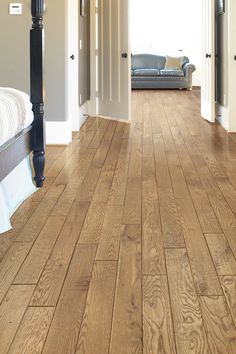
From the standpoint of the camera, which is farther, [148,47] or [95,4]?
[148,47]

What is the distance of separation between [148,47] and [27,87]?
898 centimetres

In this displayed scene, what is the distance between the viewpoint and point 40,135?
3814mm

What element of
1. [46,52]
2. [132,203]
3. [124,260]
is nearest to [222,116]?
[46,52]

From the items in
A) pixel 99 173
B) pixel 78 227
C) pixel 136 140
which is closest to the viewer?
pixel 78 227

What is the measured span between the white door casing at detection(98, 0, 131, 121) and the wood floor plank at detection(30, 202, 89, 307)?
4.62 meters

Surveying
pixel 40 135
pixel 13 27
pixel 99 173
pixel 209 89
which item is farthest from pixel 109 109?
pixel 40 135

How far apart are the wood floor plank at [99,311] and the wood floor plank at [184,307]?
22cm

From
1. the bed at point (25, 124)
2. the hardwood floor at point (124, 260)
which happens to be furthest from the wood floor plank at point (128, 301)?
the bed at point (25, 124)

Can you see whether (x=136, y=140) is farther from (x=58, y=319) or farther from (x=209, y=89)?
(x=58, y=319)

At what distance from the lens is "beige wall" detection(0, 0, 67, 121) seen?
549 cm

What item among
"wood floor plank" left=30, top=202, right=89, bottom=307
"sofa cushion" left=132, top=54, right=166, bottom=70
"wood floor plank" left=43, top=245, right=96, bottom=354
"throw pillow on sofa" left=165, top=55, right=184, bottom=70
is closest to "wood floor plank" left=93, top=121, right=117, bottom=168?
"wood floor plank" left=30, top=202, right=89, bottom=307

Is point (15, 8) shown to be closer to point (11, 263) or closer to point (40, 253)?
point (40, 253)

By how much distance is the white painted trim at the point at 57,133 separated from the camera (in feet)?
18.7

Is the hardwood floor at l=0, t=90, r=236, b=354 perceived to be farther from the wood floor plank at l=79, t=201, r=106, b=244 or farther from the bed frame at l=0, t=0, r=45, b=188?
the bed frame at l=0, t=0, r=45, b=188
